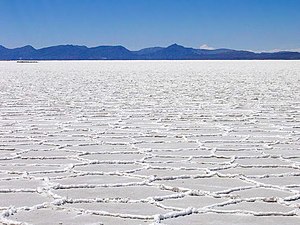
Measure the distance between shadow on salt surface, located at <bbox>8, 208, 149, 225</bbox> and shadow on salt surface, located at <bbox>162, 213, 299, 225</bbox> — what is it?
13 cm

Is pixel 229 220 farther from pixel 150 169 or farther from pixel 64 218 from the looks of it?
pixel 150 169

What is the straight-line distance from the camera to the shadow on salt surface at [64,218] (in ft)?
6.88

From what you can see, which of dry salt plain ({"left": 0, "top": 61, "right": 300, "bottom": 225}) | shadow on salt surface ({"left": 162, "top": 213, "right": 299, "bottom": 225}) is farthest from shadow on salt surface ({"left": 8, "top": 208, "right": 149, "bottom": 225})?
shadow on salt surface ({"left": 162, "top": 213, "right": 299, "bottom": 225})

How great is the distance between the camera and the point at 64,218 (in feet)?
7.02

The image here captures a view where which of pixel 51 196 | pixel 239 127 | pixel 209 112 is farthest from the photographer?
pixel 209 112

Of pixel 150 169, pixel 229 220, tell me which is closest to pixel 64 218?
pixel 229 220

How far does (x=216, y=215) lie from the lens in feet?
7.20

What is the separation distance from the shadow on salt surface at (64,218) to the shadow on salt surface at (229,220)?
0.13 meters

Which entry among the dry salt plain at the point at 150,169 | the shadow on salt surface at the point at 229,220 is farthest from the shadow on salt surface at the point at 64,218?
the shadow on salt surface at the point at 229,220

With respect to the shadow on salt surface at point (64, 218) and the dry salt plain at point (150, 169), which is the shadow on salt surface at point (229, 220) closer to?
the dry salt plain at point (150, 169)

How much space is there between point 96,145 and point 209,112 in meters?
2.49

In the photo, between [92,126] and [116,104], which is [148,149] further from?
[116,104]

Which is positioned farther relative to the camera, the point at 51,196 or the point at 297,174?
the point at 297,174

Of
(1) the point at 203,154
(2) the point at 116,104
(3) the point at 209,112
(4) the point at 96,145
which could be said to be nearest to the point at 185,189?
(1) the point at 203,154
